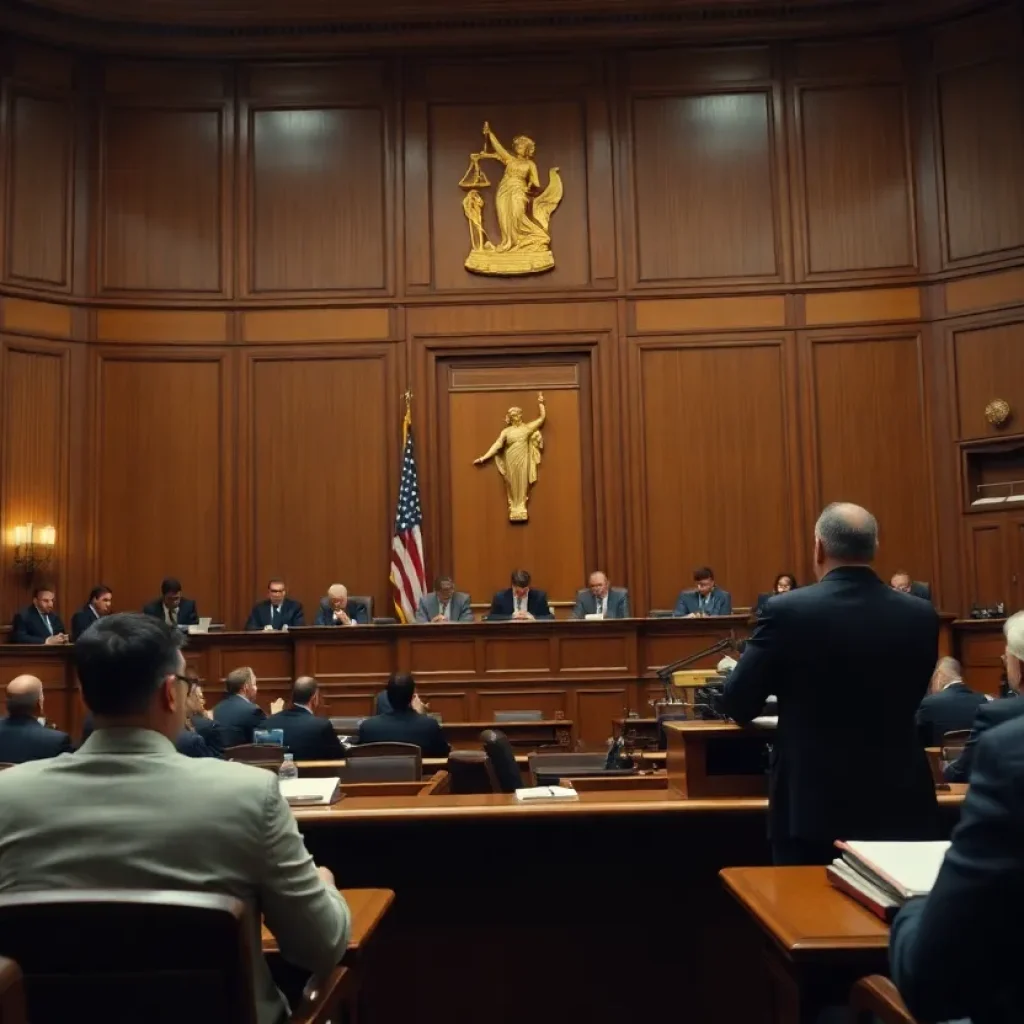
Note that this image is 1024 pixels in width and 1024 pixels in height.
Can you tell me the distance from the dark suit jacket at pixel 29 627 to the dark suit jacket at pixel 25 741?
4853 millimetres

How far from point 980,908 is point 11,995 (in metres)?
1.03

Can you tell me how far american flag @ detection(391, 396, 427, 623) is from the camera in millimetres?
10930

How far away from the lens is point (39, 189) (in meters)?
11.4

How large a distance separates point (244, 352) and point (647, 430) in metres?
3.84

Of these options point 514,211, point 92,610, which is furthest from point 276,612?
point 514,211

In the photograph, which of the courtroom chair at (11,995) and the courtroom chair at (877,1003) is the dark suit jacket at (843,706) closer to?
the courtroom chair at (877,1003)

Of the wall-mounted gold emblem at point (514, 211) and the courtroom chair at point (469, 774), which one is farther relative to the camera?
A: the wall-mounted gold emblem at point (514, 211)

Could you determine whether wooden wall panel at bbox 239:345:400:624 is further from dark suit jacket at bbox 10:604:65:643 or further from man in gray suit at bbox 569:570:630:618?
man in gray suit at bbox 569:570:630:618

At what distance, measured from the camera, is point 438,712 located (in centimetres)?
937

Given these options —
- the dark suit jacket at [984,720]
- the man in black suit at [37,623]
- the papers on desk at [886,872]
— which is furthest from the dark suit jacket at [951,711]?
the man in black suit at [37,623]

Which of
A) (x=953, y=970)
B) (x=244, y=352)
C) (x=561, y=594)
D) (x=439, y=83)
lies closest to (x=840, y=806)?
(x=953, y=970)

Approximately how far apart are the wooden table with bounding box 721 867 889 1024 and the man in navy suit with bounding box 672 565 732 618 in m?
8.05

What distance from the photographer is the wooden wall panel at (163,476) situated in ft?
37.6

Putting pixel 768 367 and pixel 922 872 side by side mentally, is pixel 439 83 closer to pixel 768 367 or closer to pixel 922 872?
pixel 768 367
